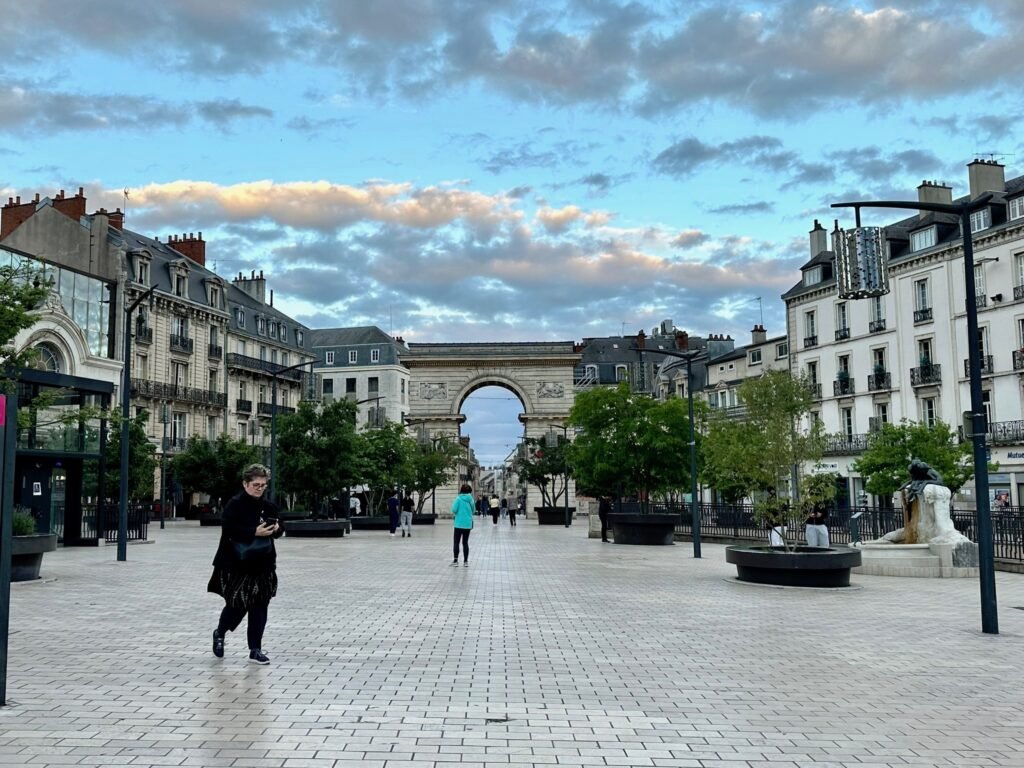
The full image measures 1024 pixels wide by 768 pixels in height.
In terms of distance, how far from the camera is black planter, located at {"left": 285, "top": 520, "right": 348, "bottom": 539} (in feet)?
119

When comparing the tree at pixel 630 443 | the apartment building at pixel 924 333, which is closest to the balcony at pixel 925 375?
the apartment building at pixel 924 333

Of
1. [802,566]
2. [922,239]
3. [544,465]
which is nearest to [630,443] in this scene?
[802,566]

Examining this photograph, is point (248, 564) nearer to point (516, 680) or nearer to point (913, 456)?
point (516, 680)

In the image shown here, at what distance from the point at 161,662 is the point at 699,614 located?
7021 mm

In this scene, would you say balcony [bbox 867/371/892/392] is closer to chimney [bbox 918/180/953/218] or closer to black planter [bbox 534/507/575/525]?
chimney [bbox 918/180/953/218]

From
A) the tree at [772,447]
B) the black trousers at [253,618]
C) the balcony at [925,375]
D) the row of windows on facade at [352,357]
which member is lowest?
the black trousers at [253,618]

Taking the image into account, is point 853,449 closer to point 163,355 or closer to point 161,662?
point 163,355

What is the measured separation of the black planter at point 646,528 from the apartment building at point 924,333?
12768mm

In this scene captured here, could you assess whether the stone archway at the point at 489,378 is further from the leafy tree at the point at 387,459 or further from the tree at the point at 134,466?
the tree at the point at 134,466

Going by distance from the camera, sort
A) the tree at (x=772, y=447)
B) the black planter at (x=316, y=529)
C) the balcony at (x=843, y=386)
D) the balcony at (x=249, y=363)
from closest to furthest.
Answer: the tree at (x=772, y=447) < the black planter at (x=316, y=529) < the balcony at (x=843, y=386) < the balcony at (x=249, y=363)

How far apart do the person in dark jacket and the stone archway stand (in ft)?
213

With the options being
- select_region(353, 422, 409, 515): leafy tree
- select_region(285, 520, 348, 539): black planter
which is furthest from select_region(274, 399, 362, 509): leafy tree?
select_region(353, 422, 409, 515): leafy tree

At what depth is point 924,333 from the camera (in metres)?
48.4

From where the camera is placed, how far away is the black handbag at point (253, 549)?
344 inches
